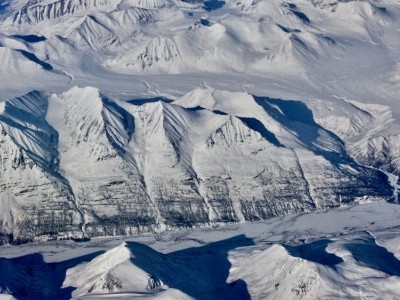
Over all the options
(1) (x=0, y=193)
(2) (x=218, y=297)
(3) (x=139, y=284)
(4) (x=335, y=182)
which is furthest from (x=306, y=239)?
(1) (x=0, y=193)

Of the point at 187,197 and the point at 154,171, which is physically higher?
the point at 154,171

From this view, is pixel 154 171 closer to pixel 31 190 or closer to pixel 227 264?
pixel 31 190

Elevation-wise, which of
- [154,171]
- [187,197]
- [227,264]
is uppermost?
[227,264]

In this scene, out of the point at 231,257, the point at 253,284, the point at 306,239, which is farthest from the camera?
the point at 306,239

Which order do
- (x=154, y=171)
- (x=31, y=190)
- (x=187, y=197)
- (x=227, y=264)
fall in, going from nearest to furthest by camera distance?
(x=227, y=264) < (x=31, y=190) < (x=187, y=197) < (x=154, y=171)

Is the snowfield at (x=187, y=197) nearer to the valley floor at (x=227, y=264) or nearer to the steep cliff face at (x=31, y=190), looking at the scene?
the steep cliff face at (x=31, y=190)

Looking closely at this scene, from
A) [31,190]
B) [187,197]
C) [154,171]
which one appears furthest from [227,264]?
[31,190]

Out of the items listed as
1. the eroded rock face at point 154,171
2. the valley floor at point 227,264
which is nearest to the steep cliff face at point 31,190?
the eroded rock face at point 154,171

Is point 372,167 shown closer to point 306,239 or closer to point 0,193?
point 306,239

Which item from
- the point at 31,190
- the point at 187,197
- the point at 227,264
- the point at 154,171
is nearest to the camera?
the point at 227,264
